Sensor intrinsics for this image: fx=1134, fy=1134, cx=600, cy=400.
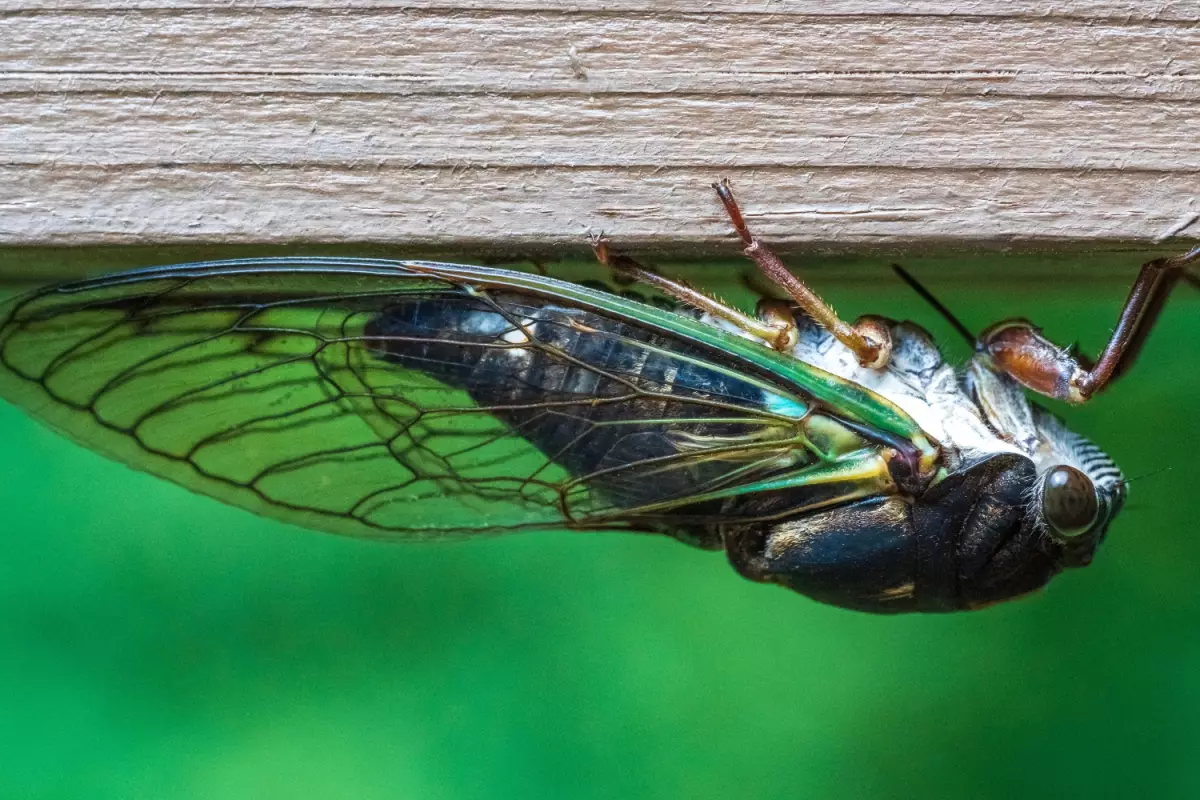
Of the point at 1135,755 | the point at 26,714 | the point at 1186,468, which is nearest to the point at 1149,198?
the point at 1186,468

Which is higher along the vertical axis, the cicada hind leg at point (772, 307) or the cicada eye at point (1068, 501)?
the cicada hind leg at point (772, 307)

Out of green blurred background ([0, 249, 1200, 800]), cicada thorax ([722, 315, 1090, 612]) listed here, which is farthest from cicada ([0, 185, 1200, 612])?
green blurred background ([0, 249, 1200, 800])

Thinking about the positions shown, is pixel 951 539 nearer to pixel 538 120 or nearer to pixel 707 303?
pixel 707 303

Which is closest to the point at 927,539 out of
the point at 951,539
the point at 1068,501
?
the point at 951,539

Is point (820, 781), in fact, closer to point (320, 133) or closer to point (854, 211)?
point (854, 211)

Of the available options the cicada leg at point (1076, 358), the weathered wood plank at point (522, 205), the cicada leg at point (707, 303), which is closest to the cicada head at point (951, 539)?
the cicada leg at point (1076, 358)

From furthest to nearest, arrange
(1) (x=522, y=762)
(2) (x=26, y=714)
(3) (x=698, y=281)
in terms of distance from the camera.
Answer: (1) (x=522, y=762), (2) (x=26, y=714), (3) (x=698, y=281)

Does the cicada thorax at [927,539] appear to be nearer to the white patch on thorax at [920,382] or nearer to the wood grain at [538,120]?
the white patch on thorax at [920,382]
